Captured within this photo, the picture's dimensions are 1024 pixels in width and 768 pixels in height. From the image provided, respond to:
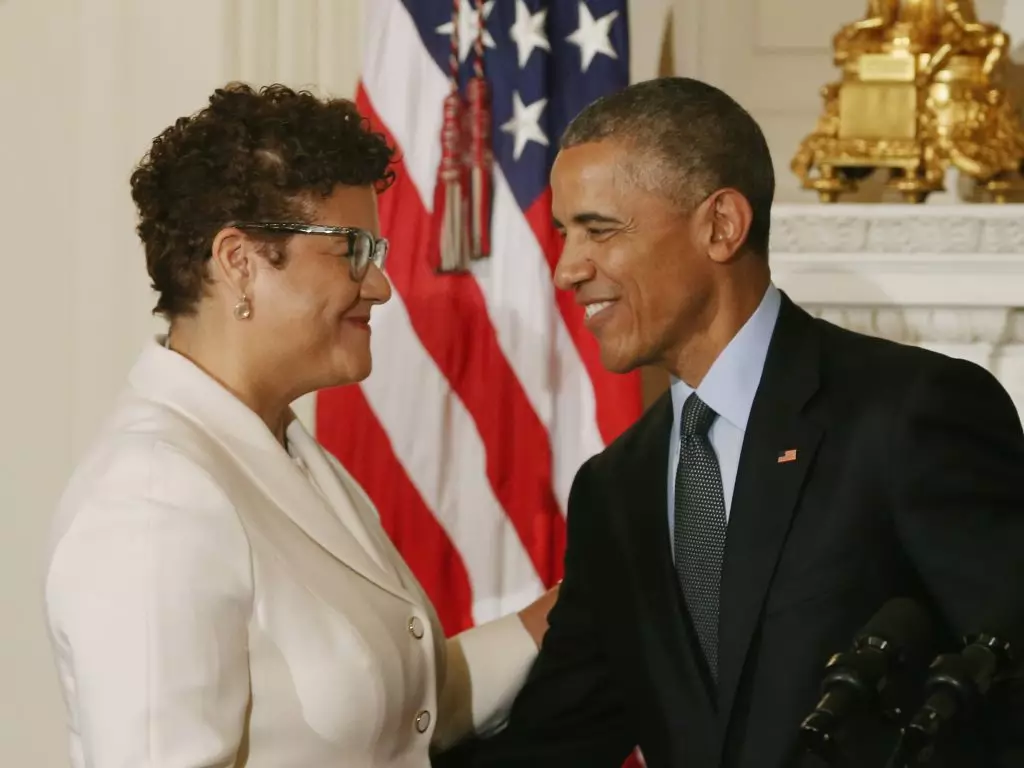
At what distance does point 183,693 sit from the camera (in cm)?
172

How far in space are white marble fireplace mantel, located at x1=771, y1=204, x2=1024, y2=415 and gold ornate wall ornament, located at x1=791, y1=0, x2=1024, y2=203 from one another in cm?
12

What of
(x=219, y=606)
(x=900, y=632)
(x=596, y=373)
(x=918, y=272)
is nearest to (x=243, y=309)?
(x=219, y=606)

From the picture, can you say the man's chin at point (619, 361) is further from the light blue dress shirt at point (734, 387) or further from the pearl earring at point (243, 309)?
the pearl earring at point (243, 309)

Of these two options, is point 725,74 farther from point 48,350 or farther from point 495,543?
point 48,350

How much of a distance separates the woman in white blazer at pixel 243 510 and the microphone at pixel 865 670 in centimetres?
80

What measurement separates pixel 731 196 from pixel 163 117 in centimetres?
198

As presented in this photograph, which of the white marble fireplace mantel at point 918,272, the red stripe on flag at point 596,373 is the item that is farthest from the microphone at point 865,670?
the red stripe on flag at point 596,373

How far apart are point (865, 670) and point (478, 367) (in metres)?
1.99

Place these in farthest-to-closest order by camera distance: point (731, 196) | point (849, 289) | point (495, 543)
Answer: point (495, 543)
point (849, 289)
point (731, 196)

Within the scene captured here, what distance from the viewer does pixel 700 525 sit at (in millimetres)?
2141

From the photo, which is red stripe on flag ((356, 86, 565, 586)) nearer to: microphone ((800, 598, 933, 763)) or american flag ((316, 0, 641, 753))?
american flag ((316, 0, 641, 753))

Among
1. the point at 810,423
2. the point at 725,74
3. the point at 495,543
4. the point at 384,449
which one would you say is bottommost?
the point at 495,543

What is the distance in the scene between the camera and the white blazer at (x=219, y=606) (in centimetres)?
172

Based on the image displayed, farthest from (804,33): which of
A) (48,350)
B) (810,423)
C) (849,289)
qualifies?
(48,350)
